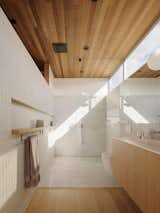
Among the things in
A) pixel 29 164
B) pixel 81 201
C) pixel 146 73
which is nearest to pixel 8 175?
pixel 29 164

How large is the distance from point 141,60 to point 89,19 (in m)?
1.15

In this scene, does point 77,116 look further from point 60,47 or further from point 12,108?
point 12,108

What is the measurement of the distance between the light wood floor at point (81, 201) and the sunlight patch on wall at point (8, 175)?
751 mm

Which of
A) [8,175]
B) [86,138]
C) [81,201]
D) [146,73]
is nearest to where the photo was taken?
[8,175]

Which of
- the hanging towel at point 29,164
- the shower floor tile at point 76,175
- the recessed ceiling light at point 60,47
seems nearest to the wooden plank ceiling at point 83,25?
the recessed ceiling light at point 60,47

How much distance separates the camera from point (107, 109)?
239 inches

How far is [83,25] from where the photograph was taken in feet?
9.57

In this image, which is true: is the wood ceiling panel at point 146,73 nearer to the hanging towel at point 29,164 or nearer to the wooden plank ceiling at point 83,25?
the wooden plank ceiling at point 83,25

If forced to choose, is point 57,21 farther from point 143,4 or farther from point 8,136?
point 8,136

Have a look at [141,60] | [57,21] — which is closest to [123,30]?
[141,60]

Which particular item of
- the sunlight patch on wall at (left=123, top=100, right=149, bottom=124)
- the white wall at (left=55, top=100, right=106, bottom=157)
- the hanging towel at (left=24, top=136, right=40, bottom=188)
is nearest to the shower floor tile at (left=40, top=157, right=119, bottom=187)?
the white wall at (left=55, top=100, right=106, bottom=157)

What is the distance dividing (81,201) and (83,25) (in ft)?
8.58

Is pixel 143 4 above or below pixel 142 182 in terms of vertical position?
above

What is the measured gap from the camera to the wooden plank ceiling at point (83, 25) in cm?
241
